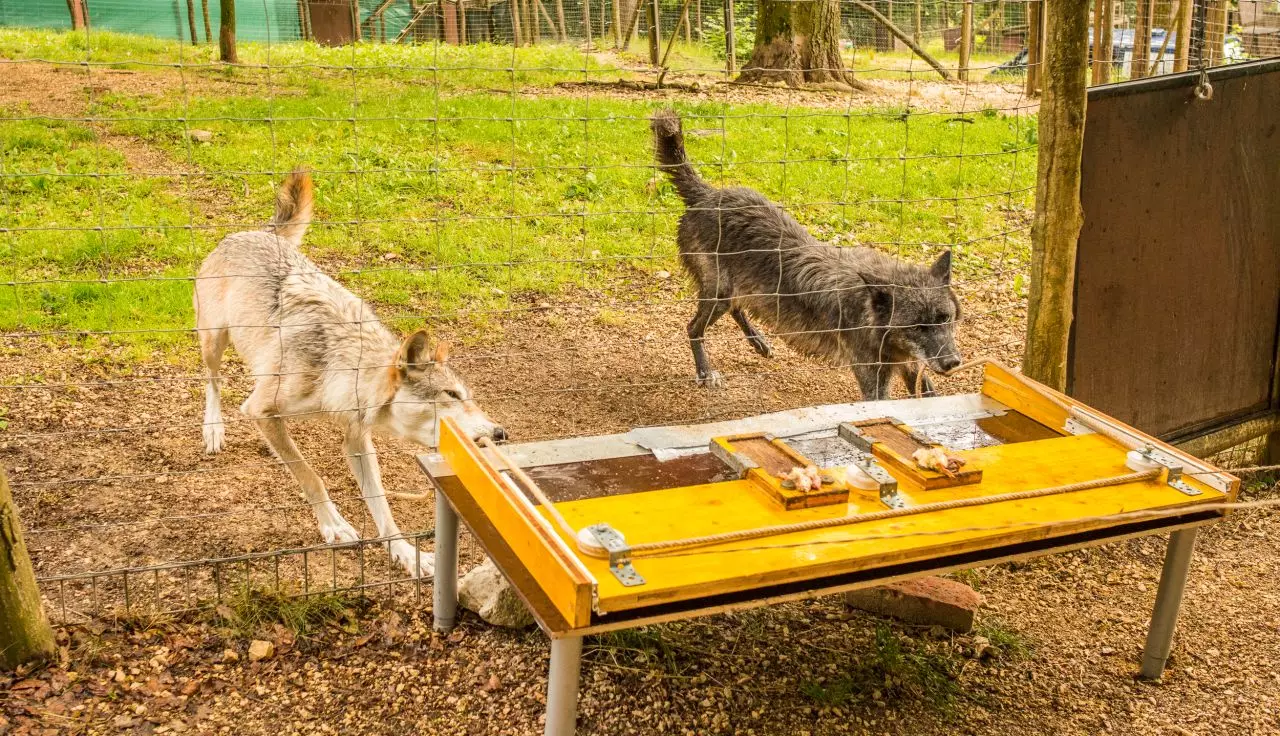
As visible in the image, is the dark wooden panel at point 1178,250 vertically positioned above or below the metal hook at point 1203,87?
below

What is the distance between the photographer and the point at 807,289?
5.82 metres

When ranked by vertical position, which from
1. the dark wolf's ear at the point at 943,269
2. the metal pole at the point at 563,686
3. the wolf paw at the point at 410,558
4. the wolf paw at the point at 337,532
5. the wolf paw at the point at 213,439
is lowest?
the wolf paw at the point at 410,558

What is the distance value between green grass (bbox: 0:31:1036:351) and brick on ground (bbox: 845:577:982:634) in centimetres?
208

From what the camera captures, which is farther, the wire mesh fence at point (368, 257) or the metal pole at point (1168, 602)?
the wire mesh fence at point (368, 257)

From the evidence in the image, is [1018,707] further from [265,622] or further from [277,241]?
[277,241]

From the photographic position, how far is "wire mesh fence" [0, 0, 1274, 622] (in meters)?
4.15

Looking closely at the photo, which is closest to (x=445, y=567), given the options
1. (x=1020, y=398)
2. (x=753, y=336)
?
(x=1020, y=398)

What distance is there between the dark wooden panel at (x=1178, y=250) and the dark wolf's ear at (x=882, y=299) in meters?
1.18

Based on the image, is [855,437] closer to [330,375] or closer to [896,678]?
[896,678]

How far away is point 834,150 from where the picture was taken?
30.4ft

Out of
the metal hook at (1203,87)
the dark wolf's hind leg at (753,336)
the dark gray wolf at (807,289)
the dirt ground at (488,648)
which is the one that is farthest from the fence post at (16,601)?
the metal hook at (1203,87)

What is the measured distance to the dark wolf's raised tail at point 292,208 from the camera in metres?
5.21

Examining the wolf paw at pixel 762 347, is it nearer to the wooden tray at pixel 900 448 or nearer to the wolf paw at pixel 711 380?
the wolf paw at pixel 711 380

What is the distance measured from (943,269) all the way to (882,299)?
352 millimetres
